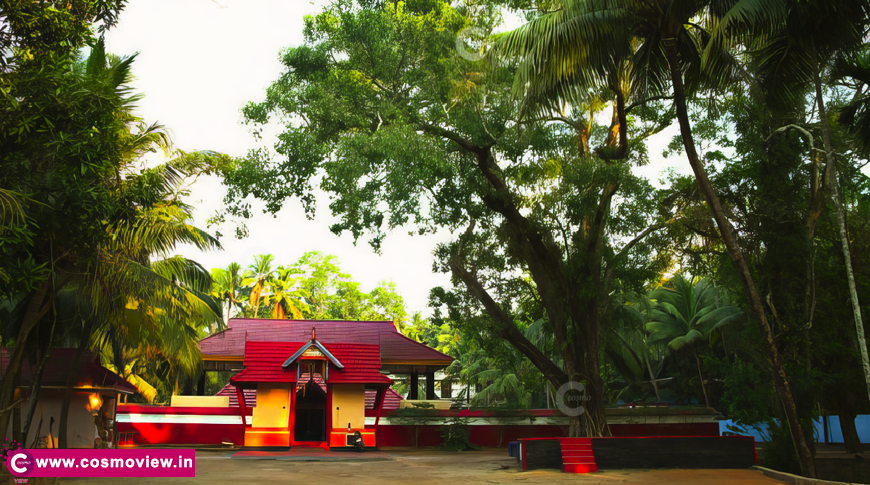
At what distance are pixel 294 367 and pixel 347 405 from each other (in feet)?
7.04

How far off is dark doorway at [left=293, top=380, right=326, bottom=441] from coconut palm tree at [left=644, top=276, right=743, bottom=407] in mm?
19313

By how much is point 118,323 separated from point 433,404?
14.5 meters

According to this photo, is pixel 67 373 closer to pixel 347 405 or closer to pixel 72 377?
pixel 72 377

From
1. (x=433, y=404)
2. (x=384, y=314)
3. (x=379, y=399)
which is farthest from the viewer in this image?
(x=384, y=314)

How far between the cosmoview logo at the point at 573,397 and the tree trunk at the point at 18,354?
12894 millimetres

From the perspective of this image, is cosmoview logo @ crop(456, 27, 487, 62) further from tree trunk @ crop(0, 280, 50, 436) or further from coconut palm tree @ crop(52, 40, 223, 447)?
tree trunk @ crop(0, 280, 50, 436)

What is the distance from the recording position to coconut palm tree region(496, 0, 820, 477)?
37.1ft

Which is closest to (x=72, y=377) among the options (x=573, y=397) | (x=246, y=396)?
(x=246, y=396)

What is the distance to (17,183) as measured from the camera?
886 centimetres

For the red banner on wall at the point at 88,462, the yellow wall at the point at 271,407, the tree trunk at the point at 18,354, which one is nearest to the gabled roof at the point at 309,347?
the yellow wall at the point at 271,407

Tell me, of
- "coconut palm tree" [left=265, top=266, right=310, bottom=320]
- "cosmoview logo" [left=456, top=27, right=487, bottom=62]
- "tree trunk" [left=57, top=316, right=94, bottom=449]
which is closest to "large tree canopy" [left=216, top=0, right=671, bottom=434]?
"cosmoview logo" [left=456, top=27, right=487, bottom=62]

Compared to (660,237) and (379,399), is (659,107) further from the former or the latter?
(379,399)

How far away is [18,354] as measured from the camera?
998 centimetres

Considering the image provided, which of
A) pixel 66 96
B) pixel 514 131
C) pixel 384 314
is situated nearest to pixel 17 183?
pixel 66 96
